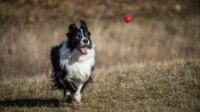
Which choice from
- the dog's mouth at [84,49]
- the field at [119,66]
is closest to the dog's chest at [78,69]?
the dog's mouth at [84,49]

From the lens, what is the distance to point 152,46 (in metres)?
23.3

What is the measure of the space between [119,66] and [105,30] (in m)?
8.00

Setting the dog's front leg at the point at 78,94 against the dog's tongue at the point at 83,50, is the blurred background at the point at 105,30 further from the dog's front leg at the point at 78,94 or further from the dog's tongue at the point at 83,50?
the dog's tongue at the point at 83,50

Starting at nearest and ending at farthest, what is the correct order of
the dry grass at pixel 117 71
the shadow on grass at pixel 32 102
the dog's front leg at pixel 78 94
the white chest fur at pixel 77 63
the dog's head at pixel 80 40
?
the dog's head at pixel 80 40 < the white chest fur at pixel 77 63 < the dog's front leg at pixel 78 94 < the dry grass at pixel 117 71 < the shadow on grass at pixel 32 102

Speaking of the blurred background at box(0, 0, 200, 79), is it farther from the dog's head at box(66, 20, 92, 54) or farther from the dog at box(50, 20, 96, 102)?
the dog's head at box(66, 20, 92, 54)

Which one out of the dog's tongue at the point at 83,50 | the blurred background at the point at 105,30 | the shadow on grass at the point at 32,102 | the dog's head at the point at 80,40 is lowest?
the blurred background at the point at 105,30

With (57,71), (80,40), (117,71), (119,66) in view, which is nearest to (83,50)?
(80,40)

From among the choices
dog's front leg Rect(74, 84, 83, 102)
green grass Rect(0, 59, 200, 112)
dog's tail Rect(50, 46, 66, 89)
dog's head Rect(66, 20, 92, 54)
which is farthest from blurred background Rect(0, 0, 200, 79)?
dog's head Rect(66, 20, 92, 54)

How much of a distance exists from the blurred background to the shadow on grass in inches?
180

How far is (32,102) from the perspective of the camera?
13.5 metres

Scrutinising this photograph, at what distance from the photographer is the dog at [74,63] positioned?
12.1 meters

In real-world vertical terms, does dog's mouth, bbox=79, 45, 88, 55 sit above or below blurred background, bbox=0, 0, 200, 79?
above

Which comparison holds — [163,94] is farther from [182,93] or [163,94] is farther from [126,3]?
[126,3]

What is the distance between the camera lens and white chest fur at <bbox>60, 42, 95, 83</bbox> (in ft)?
40.3
